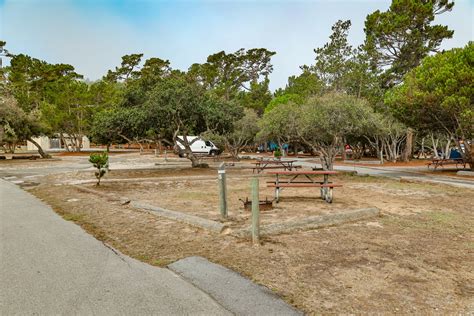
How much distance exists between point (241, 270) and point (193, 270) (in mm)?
562

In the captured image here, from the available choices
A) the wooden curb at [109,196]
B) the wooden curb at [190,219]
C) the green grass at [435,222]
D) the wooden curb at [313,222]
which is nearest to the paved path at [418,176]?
the green grass at [435,222]

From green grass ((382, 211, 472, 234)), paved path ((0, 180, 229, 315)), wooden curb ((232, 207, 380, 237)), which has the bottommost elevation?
green grass ((382, 211, 472, 234))

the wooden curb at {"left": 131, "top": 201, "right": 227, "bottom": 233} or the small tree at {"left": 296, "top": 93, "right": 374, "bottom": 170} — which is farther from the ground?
the small tree at {"left": 296, "top": 93, "right": 374, "bottom": 170}

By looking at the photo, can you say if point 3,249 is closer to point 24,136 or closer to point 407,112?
point 407,112

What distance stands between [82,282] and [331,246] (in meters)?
3.23

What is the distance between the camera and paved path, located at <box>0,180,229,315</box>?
10.1ft

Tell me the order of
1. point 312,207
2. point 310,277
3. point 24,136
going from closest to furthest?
point 310,277 < point 312,207 < point 24,136

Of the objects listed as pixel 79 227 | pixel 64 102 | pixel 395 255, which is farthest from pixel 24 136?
pixel 395 255

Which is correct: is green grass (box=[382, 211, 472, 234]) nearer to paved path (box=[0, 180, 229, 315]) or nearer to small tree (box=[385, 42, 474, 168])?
paved path (box=[0, 180, 229, 315])

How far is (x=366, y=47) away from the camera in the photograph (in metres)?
26.9

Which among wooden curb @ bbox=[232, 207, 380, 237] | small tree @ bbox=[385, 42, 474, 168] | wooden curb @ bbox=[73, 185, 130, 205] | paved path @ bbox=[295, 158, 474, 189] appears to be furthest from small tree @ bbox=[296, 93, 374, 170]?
wooden curb @ bbox=[73, 185, 130, 205]

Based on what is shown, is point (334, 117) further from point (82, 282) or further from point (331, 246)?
point (82, 282)

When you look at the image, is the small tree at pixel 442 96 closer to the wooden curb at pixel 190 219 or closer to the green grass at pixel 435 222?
the green grass at pixel 435 222

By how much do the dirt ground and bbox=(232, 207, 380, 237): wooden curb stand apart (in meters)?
0.18
